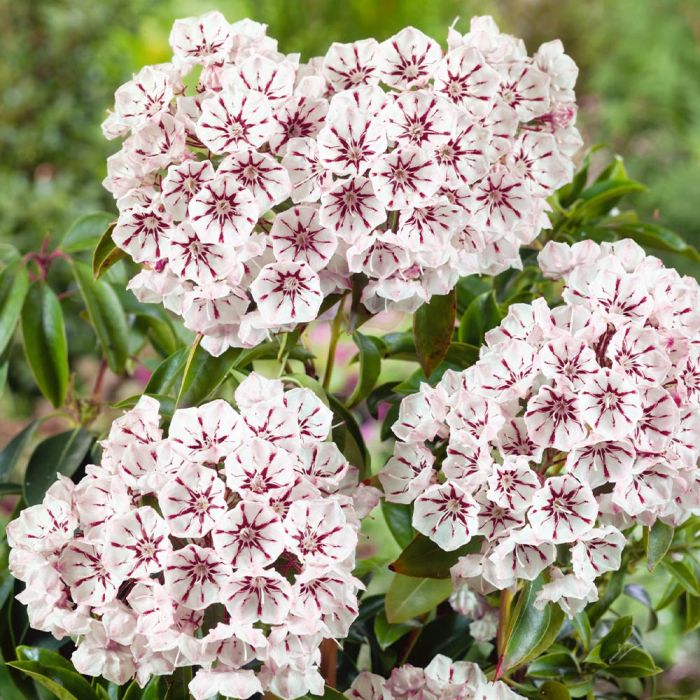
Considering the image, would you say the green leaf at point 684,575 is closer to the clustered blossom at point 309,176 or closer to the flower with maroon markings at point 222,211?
the clustered blossom at point 309,176

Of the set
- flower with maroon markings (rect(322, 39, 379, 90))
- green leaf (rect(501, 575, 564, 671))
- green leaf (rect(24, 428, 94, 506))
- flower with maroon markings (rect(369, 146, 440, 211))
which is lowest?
green leaf (rect(24, 428, 94, 506))

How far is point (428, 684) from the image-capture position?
0.77 m

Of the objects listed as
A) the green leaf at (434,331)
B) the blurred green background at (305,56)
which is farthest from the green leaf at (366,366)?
the blurred green background at (305,56)

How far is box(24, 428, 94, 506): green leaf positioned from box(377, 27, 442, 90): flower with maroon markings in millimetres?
458

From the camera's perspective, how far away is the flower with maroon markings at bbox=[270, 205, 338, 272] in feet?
2.22

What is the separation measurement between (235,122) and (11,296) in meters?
0.40

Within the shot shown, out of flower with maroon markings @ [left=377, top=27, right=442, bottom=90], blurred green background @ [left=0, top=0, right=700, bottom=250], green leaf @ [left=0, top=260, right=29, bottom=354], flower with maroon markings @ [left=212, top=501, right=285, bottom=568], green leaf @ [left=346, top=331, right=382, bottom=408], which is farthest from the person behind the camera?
blurred green background @ [left=0, top=0, right=700, bottom=250]

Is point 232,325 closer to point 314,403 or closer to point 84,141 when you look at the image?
point 314,403

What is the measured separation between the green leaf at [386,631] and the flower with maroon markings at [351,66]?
0.43m

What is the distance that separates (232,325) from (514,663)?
1.01 ft

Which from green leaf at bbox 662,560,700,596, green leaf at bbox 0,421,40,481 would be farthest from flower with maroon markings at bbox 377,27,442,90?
green leaf at bbox 0,421,40,481

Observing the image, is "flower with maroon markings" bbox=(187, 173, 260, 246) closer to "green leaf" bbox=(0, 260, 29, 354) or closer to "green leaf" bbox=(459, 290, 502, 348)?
"green leaf" bbox=(459, 290, 502, 348)

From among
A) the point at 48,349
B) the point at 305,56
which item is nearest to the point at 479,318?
the point at 48,349

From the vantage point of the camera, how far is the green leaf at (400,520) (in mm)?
885
